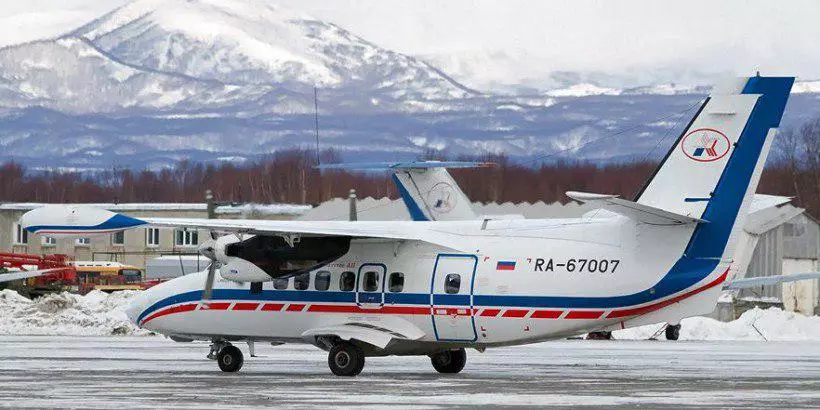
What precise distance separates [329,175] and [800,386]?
83046 millimetres

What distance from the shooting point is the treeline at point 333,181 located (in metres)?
89.6

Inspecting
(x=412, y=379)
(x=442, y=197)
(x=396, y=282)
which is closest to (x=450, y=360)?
(x=396, y=282)

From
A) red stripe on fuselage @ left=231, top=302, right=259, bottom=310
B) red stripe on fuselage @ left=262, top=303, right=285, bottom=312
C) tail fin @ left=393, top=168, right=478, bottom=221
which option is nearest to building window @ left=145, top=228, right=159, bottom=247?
tail fin @ left=393, top=168, right=478, bottom=221

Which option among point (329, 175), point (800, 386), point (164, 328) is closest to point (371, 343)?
point (164, 328)

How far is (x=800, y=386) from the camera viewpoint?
26.4 meters

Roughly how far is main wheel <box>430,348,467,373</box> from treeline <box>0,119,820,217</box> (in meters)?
24.2

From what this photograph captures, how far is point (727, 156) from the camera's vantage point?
2709 centimetres

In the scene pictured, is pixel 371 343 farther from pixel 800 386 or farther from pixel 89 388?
pixel 800 386

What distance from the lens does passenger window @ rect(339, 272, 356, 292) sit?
3025 cm

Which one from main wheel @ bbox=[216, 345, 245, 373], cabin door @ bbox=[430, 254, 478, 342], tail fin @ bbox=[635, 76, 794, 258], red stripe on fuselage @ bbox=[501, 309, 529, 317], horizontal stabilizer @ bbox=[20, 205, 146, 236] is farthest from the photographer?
main wheel @ bbox=[216, 345, 245, 373]

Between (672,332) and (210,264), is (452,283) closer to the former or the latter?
(210,264)

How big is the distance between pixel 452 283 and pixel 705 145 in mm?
5459

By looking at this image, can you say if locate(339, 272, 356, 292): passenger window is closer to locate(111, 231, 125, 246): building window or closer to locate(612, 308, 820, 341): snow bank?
locate(612, 308, 820, 341): snow bank

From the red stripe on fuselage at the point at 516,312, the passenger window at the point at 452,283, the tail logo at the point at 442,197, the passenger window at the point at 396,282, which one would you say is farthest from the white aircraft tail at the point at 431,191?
the red stripe on fuselage at the point at 516,312
